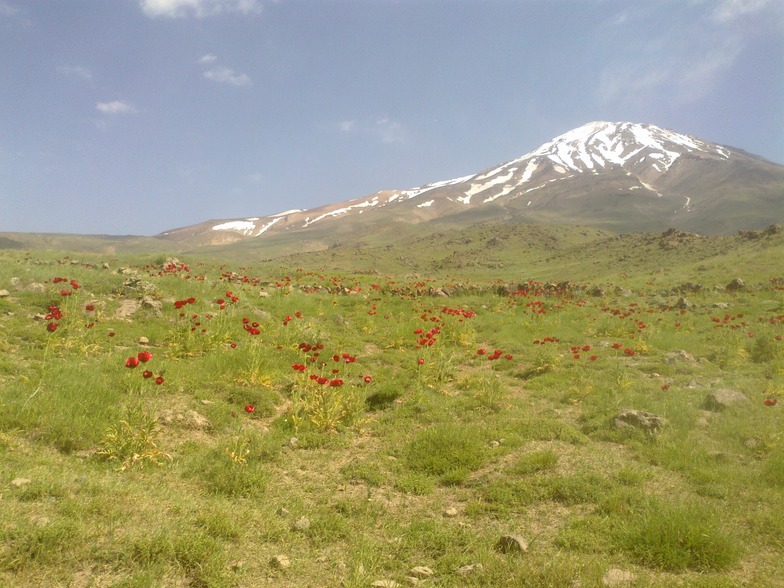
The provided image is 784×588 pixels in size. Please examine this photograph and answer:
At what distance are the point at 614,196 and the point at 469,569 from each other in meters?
133

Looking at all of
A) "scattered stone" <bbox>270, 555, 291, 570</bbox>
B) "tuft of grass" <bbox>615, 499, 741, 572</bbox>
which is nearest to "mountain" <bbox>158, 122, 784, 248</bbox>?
"tuft of grass" <bbox>615, 499, 741, 572</bbox>

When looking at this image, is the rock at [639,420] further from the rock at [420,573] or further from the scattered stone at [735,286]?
the scattered stone at [735,286]

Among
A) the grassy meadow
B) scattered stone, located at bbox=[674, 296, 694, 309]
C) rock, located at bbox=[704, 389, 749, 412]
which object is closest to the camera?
the grassy meadow

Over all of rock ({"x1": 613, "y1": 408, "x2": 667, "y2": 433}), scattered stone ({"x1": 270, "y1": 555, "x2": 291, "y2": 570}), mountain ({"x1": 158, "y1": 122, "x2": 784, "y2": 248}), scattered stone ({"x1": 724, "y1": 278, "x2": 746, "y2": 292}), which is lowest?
scattered stone ({"x1": 270, "y1": 555, "x2": 291, "y2": 570})

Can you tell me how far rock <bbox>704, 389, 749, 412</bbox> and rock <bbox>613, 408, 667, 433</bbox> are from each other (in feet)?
4.21

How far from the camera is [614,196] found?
11925cm

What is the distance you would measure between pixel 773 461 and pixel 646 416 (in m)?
1.53

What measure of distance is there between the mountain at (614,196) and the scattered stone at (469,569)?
98184 mm

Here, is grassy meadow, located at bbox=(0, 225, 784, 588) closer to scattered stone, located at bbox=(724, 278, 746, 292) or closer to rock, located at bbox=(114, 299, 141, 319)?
rock, located at bbox=(114, 299, 141, 319)

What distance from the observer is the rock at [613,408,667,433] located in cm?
618

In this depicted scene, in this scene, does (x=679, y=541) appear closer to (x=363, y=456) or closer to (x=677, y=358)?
(x=363, y=456)

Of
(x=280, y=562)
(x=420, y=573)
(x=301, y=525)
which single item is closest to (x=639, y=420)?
(x=420, y=573)

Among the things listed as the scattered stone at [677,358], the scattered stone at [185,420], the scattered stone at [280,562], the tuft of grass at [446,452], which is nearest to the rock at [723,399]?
the scattered stone at [677,358]

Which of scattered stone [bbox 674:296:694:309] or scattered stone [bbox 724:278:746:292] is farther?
scattered stone [bbox 724:278:746:292]
